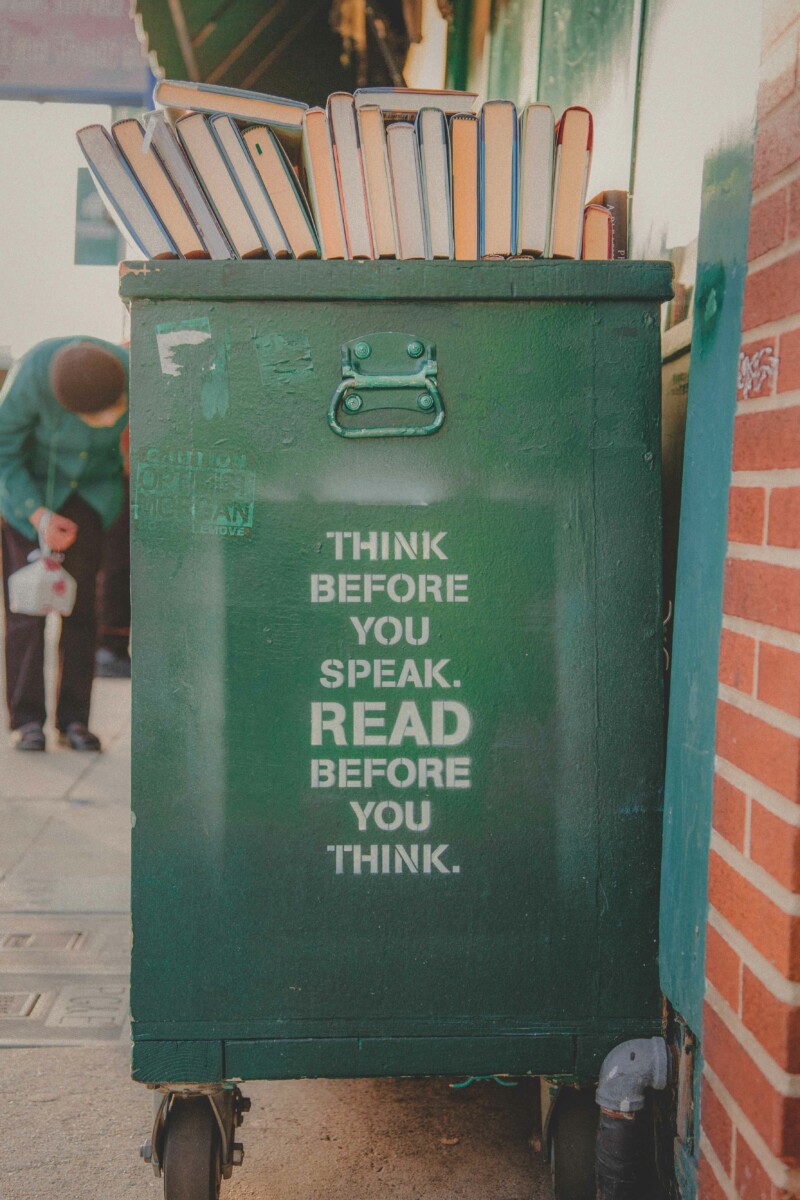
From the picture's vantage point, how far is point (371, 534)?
1986mm

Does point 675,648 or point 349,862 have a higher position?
point 675,648

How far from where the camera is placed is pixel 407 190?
81.6 inches

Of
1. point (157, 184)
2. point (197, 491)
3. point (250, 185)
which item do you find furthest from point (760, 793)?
point (157, 184)

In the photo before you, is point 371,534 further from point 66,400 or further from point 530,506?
point 66,400

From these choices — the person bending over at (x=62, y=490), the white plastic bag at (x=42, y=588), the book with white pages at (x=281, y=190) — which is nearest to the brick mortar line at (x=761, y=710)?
the book with white pages at (x=281, y=190)

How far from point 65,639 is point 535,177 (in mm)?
4298

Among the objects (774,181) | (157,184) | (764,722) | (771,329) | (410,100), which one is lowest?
(764,722)

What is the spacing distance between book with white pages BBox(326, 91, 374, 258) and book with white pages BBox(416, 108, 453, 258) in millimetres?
120

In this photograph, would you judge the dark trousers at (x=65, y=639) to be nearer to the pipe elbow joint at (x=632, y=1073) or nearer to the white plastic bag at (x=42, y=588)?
the white plastic bag at (x=42, y=588)

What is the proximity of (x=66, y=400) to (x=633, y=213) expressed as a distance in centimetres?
353

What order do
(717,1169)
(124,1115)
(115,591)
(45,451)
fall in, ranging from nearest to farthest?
(717,1169)
(124,1115)
(45,451)
(115,591)

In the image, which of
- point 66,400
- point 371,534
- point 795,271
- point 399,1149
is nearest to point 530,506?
point 371,534

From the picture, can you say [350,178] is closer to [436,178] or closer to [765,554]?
[436,178]

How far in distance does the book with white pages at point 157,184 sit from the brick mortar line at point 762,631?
120 cm
